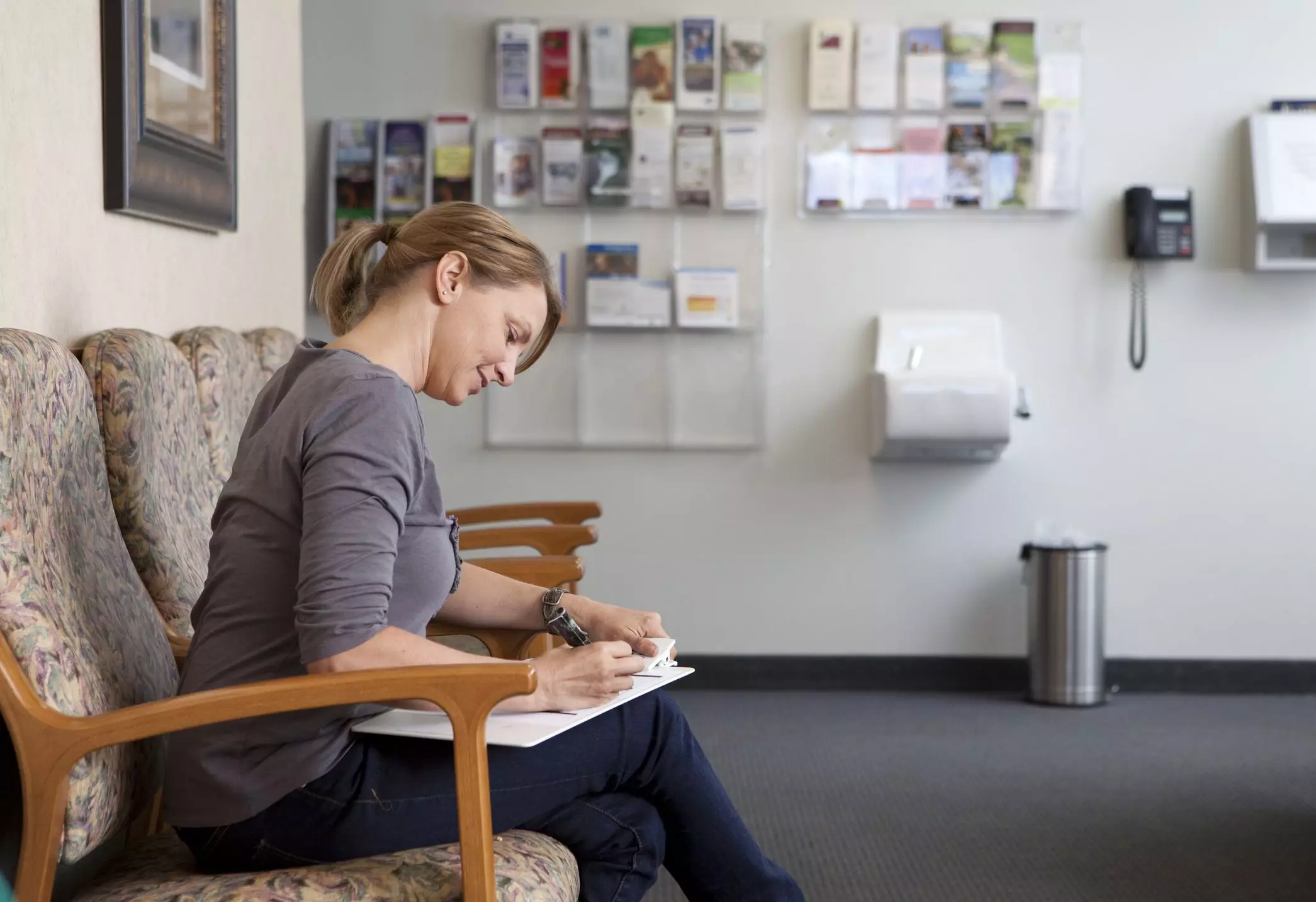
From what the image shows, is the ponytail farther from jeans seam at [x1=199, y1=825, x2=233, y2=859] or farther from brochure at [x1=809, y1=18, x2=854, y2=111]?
brochure at [x1=809, y1=18, x2=854, y2=111]

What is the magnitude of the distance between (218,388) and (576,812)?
3.49 feet

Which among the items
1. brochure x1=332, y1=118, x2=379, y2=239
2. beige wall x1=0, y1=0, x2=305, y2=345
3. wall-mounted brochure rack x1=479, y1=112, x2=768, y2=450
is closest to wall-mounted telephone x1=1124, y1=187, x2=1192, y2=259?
wall-mounted brochure rack x1=479, y1=112, x2=768, y2=450

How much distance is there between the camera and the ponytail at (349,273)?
5.19ft

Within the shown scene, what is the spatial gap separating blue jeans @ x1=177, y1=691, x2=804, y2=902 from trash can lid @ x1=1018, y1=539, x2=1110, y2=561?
2.48 metres

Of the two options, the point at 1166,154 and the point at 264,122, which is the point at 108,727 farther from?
the point at 1166,154

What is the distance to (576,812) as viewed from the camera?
1.50 m

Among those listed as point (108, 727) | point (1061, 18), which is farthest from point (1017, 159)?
point (108, 727)

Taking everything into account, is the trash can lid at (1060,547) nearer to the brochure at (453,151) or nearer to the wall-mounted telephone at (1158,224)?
the wall-mounted telephone at (1158,224)

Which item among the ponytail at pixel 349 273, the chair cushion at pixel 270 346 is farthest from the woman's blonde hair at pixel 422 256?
the chair cushion at pixel 270 346

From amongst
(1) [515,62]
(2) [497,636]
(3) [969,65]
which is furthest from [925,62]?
(2) [497,636]

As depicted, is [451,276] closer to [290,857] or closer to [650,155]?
[290,857]

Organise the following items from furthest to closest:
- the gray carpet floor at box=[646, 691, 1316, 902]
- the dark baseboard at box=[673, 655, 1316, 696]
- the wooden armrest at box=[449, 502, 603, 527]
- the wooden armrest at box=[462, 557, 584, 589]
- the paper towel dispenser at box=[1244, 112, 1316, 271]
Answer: the dark baseboard at box=[673, 655, 1316, 696], the paper towel dispenser at box=[1244, 112, 1316, 271], the wooden armrest at box=[449, 502, 603, 527], the gray carpet floor at box=[646, 691, 1316, 902], the wooden armrest at box=[462, 557, 584, 589]

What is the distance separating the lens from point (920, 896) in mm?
2393

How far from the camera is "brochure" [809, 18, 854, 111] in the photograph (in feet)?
12.9
